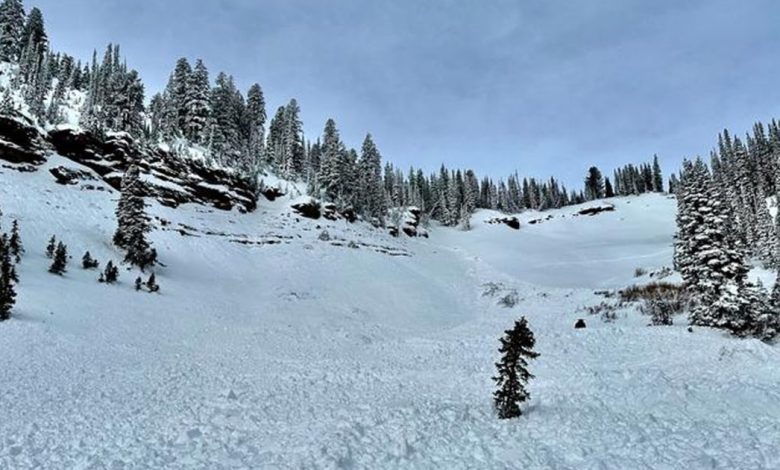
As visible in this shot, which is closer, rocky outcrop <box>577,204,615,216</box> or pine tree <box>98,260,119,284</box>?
pine tree <box>98,260,119,284</box>

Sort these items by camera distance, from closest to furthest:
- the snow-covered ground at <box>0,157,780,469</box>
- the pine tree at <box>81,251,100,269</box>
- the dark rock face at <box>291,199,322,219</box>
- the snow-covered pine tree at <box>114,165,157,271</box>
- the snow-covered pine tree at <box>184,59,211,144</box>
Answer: the snow-covered ground at <box>0,157,780,469</box>, the pine tree at <box>81,251,100,269</box>, the snow-covered pine tree at <box>114,165,157,271</box>, the dark rock face at <box>291,199,322,219</box>, the snow-covered pine tree at <box>184,59,211,144</box>

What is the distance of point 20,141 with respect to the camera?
35.8 metres

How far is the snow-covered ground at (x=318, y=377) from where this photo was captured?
27.7 feet

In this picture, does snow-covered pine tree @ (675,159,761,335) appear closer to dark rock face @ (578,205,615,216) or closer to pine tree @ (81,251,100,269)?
pine tree @ (81,251,100,269)

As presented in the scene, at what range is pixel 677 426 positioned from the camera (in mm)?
9484

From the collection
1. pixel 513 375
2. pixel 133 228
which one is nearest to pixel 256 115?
pixel 133 228

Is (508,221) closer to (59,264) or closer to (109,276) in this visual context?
(109,276)

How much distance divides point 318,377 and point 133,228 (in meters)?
19.0

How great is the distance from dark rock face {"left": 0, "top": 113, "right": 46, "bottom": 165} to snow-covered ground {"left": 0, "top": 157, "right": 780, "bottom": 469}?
89.0 inches

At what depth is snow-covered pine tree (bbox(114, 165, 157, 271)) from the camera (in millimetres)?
26766

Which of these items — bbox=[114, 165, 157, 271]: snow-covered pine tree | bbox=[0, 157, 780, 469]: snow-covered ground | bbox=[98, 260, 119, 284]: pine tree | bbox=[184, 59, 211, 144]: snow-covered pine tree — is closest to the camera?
bbox=[0, 157, 780, 469]: snow-covered ground

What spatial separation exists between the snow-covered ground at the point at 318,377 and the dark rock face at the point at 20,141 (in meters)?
2.26

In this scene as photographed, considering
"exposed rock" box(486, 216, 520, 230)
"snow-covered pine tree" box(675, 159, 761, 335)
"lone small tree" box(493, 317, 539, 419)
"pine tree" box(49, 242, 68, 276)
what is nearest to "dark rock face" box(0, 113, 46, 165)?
"pine tree" box(49, 242, 68, 276)

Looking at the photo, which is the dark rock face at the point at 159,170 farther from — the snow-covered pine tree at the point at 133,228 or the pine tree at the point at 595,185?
the pine tree at the point at 595,185
